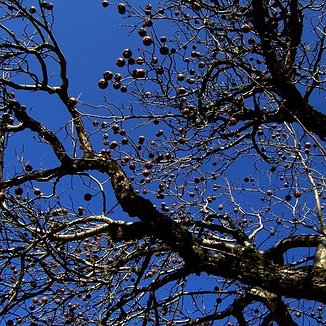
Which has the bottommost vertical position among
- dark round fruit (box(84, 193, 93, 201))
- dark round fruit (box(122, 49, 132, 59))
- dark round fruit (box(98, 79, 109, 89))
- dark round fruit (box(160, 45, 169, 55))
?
dark round fruit (box(84, 193, 93, 201))

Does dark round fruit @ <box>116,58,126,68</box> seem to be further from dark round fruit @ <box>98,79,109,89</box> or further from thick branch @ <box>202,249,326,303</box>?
thick branch @ <box>202,249,326,303</box>

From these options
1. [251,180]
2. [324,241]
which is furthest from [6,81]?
[251,180]

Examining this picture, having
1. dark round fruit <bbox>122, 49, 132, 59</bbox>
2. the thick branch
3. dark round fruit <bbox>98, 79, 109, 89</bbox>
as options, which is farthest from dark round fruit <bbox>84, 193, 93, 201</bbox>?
dark round fruit <bbox>122, 49, 132, 59</bbox>

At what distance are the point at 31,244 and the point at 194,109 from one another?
2685 mm

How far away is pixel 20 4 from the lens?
13.0 feet

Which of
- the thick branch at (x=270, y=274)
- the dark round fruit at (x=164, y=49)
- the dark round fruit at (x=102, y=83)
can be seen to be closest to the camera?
the thick branch at (x=270, y=274)

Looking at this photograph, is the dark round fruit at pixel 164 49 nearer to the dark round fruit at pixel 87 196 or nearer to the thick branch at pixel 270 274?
the dark round fruit at pixel 87 196

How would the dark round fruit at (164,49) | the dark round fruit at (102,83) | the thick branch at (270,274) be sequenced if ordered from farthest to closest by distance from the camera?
the dark round fruit at (102,83) < the dark round fruit at (164,49) < the thick branch at (270,274)

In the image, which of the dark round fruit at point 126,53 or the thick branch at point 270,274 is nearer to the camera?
the thick branch at point 270,274

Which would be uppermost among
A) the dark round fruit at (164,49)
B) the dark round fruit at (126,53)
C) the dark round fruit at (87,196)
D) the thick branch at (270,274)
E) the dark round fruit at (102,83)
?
the dark round fruit at (126,53)

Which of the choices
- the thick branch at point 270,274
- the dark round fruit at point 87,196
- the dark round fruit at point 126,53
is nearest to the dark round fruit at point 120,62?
the dark round fruit at point 126,53

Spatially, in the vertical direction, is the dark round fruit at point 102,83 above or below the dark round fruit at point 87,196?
above

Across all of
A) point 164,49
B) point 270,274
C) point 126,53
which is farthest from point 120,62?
point 270,274

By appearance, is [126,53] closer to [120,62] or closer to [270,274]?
[120,62]
